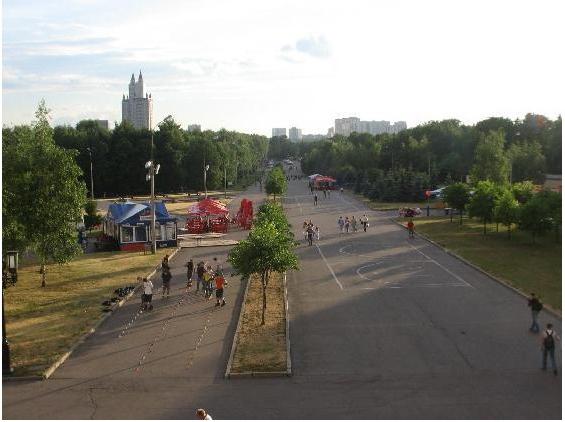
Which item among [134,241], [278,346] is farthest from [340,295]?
[134,241]

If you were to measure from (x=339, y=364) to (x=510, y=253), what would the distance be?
63.1 feet

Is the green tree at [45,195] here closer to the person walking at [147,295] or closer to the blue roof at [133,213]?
the person walking at [147,295]

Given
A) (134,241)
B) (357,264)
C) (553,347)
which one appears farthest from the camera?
(134,241)

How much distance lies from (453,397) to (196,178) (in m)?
75.0

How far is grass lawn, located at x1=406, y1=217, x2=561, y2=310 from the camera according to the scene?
23.0 m

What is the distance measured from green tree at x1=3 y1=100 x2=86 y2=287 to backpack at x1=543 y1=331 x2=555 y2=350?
18099 mm

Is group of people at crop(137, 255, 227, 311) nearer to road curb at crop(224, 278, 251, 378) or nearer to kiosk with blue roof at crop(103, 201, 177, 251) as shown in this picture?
road curb at crop(224, 278, 251, 378)

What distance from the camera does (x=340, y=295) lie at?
21.8 meters

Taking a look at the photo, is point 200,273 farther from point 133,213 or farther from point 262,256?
point 133,213

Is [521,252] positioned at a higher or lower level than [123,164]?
lower

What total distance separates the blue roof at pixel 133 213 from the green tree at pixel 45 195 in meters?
9.35

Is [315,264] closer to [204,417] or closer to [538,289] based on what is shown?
[538,289]

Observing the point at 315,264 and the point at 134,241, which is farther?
the point at 134,241

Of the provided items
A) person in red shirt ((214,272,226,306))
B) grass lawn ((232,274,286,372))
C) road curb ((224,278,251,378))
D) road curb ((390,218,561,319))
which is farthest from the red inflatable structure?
person in red shirt ((214,272,226,306))
